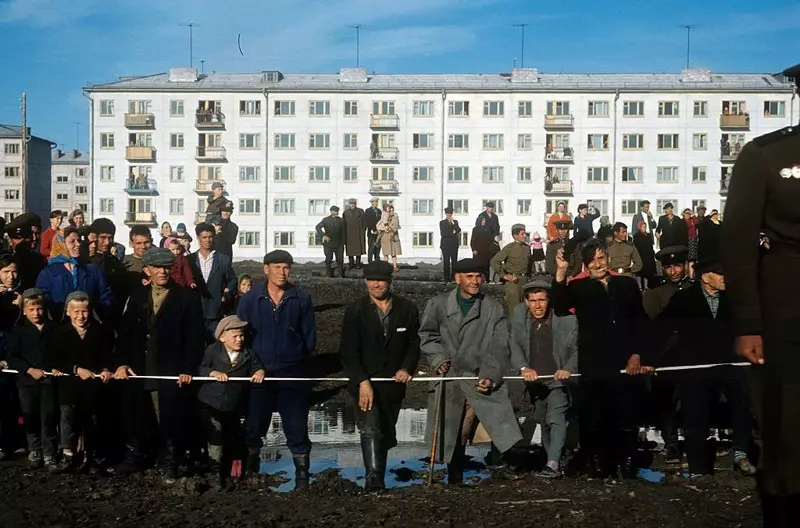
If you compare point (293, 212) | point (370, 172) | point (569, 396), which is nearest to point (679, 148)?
point (370, 172)

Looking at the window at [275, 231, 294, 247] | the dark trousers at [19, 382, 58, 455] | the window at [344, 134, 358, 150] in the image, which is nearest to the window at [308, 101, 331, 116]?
the window at [344, 134, 358, 150]

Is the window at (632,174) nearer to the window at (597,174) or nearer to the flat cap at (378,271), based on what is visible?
the window at (597,174)

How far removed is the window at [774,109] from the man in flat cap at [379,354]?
88769 millimetres

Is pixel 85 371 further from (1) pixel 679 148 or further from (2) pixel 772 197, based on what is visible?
(1) pixel 679 148

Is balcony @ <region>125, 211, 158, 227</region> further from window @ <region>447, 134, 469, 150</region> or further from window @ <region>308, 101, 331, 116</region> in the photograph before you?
window @ <region>447, 134, 469, 150</region>

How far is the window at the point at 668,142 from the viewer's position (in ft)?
299

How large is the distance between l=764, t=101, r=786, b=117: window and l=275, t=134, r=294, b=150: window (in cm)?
4125

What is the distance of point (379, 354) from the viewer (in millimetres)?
9719

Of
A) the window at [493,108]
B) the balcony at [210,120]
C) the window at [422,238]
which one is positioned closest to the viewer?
the window at [422,238]

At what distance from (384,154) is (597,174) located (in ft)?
60.8

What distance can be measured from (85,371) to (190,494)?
1.99m

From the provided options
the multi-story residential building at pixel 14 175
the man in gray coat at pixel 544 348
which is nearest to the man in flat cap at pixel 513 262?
the man in gray coat at pixel 544 348

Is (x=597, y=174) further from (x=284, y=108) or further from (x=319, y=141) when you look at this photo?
(x=284, y=108)

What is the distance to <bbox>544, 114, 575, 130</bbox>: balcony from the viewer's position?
300 feet
